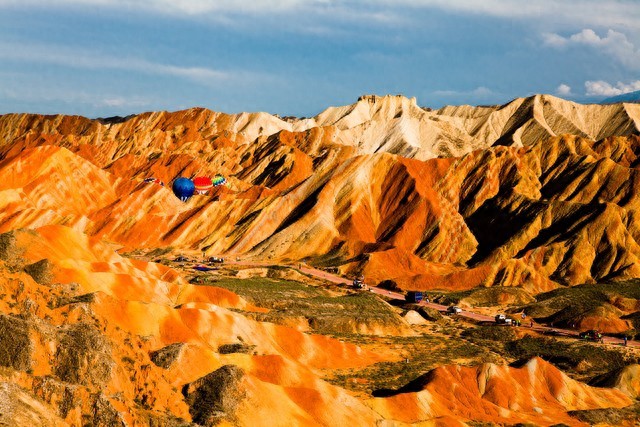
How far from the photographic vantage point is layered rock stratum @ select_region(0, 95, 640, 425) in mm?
37250

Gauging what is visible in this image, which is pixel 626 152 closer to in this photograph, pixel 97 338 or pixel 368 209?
pixel 368 209

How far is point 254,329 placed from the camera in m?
66.4

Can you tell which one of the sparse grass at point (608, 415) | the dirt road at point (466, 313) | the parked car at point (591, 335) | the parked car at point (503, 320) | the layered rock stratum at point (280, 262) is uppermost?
the layered rock stratum at point (280, 262)

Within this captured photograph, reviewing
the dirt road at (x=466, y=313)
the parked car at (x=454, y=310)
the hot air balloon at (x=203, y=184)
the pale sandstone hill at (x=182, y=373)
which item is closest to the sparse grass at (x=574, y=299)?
the dirt road at (x=466, y=313)

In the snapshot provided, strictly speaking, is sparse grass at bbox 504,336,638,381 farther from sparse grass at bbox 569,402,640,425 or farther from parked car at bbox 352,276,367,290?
parked car at bbox 352,276,367,290

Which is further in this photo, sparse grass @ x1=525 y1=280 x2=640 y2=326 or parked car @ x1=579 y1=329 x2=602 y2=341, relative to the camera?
sparse grass @ x1=525 y1=280 x2=640 y2=326

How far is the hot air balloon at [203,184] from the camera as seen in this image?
591 ft

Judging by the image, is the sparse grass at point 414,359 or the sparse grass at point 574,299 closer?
the sparse grass at point 414,359

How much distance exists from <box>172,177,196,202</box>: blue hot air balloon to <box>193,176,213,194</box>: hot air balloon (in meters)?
3.66

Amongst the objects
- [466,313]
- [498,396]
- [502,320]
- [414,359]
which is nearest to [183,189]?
[466,313]

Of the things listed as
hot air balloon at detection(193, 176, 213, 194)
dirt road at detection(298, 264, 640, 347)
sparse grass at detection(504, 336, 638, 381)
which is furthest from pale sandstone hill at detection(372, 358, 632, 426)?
hot air balloon at detection(193, 176, 213, 194)

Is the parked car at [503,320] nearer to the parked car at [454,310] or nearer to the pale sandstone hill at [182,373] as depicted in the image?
the parked car at [454,310]

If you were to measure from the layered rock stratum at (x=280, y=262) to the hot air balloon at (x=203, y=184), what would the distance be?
518cm

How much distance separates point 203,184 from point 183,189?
8.30m
